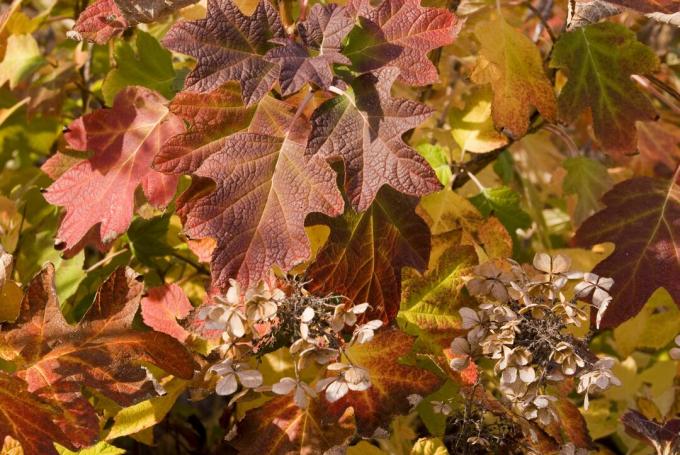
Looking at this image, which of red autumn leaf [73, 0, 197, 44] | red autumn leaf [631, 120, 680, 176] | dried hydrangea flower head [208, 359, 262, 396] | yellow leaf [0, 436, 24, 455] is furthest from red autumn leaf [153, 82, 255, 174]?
red autumn leaf [631, 120, 680, 176]

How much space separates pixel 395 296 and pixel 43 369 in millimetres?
437

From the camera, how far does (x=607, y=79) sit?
4.32 ft

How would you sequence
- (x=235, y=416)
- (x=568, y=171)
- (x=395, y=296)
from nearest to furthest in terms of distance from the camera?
(x=395, y=296) < (x=235, y=416) < (x=568, y=171)

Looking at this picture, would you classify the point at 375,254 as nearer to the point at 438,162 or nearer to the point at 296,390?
the point at 296,390

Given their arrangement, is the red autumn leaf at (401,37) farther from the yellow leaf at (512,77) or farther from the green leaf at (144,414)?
the green leaf at (144,414)

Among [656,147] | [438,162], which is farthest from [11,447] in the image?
[656,147]

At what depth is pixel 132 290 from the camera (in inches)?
40.8

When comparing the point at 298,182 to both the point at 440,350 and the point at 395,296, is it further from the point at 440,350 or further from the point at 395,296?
the point at 440,350

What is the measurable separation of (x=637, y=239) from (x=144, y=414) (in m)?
0.74

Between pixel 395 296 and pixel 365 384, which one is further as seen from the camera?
pixel 395 296

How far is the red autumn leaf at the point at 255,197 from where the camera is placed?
980 millimetres

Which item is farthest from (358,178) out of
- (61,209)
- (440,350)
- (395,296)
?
(61,209)

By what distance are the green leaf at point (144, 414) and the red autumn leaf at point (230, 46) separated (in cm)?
41

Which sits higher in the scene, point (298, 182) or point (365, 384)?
point (298, 182)
